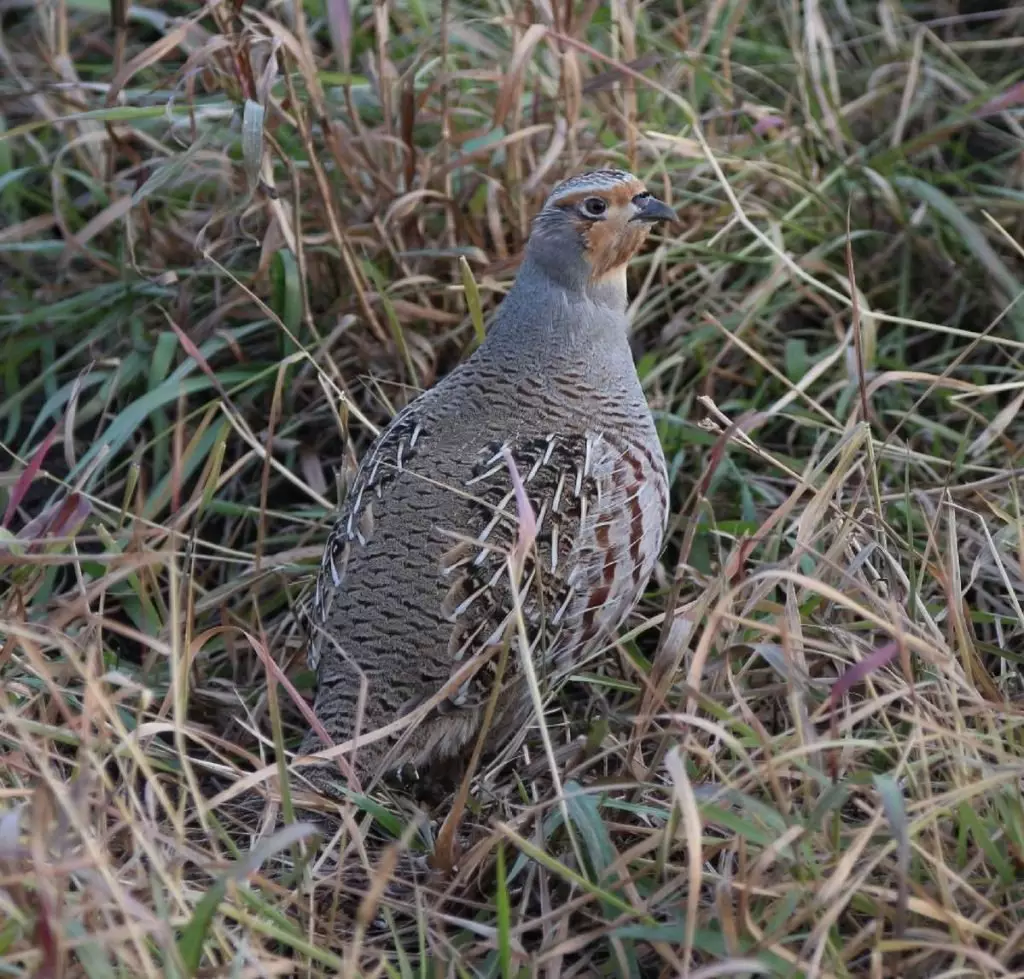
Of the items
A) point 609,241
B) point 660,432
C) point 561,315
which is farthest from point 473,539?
point 660,432

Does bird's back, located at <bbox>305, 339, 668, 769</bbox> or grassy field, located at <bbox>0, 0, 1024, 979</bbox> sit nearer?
grassy field, located at <bbox>0, 0, 1024, 979</bbox>

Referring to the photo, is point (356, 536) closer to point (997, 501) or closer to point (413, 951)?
point (413, 951)

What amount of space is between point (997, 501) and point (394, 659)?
157 centimetres

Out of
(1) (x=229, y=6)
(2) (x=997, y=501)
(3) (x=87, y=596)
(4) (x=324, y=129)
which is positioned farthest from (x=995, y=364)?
(3) (x=87, y=596)

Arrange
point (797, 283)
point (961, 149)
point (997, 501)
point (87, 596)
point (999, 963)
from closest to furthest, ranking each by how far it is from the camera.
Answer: point (999, 963) → point (87, 596) → point (997, 501) → point (797, 283) → point (961, 149)

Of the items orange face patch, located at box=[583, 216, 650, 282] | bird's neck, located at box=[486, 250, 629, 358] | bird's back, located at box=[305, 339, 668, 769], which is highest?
orange face patch, located at box=[583, 216, 650, 282]

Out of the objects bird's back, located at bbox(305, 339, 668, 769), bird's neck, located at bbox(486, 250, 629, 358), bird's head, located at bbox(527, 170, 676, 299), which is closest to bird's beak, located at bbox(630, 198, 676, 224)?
bird's head, located at bbox(527, 170, 676, 299)

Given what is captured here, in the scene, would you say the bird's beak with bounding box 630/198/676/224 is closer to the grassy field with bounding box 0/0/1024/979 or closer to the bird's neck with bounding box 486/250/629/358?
the bird's neck with bounding box 486/250/629/358

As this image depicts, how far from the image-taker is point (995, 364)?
432 centimetres

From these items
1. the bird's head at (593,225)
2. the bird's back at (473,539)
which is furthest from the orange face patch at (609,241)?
the bird's back at (473,539)

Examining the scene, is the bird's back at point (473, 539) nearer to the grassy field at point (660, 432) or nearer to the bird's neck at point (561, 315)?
the bird's neck at point (561, 315)

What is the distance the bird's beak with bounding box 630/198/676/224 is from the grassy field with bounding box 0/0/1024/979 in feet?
1.46

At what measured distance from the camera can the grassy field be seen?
2.36 metres

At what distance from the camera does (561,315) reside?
345cm
